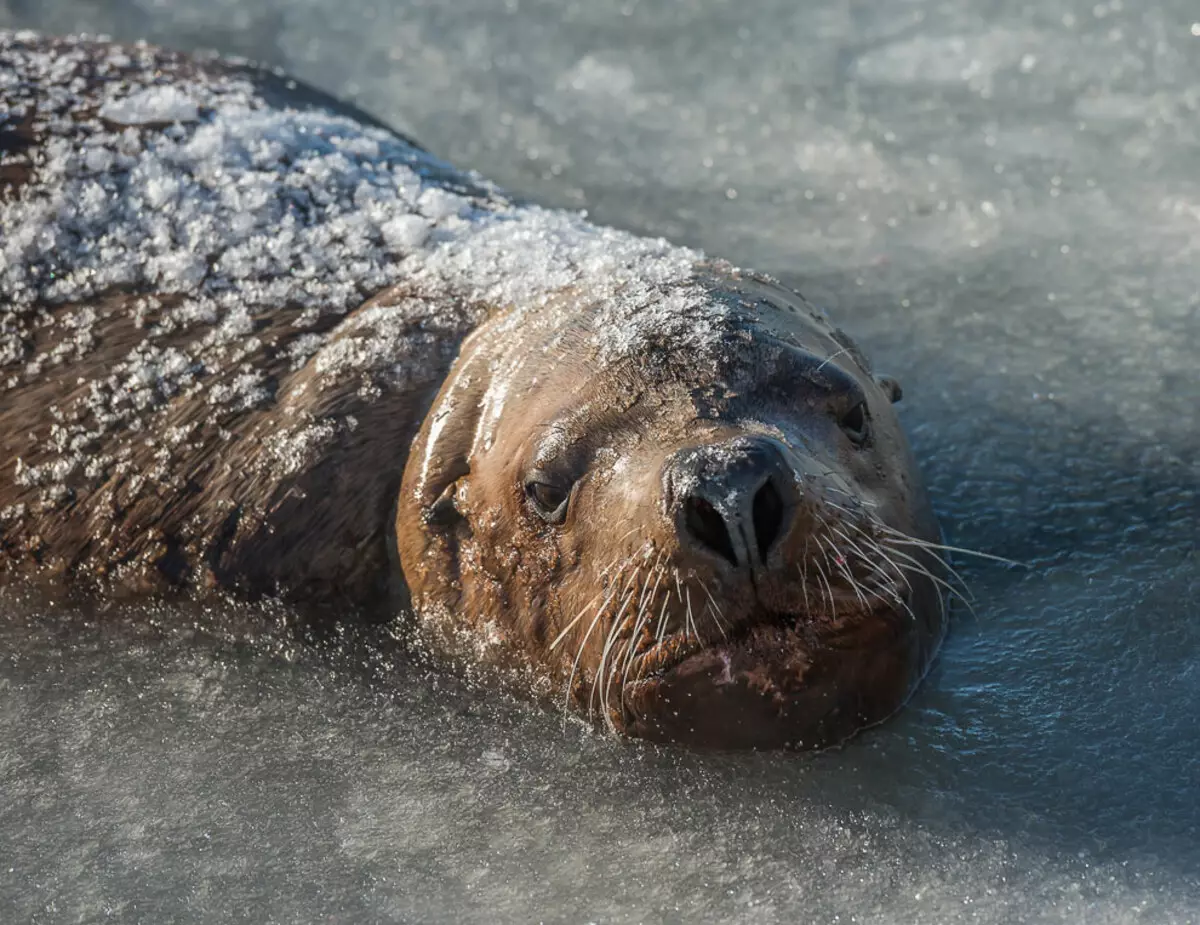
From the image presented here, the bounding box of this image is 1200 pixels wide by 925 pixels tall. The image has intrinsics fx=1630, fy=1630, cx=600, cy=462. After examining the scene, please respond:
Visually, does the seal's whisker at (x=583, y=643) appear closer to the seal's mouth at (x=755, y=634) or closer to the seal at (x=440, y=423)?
the seal at (x=440, y=423)

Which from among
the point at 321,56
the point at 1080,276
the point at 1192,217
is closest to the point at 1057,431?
the point at 1080,276

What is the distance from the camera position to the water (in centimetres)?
318

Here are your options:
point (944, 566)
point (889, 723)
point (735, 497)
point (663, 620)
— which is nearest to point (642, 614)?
point (663, 620)

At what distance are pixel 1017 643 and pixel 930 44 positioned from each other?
12.5 feet

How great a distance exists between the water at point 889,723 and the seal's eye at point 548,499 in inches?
18.3

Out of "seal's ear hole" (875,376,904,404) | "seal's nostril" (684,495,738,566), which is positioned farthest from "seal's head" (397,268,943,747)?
"seal's ear hole" (875,376,904,404)

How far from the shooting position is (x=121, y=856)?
3.31 metres

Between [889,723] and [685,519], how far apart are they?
767mm

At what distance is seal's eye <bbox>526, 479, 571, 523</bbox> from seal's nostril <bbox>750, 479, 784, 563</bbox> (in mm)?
524

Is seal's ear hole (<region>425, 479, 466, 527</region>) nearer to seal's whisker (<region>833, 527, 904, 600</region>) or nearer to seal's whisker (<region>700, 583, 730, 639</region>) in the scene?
seal's whisker (<region>700, 583, 730, 639</region>)

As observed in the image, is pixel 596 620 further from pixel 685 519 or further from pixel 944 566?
pixel 944 566

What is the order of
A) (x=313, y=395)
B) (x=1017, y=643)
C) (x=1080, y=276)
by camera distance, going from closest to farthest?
(x=1017, y=643)
(x=313, y=395)
(x=1080, y=276)

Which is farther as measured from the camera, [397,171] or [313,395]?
[397,171]

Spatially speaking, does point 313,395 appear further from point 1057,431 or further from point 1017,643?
point 1057,431
